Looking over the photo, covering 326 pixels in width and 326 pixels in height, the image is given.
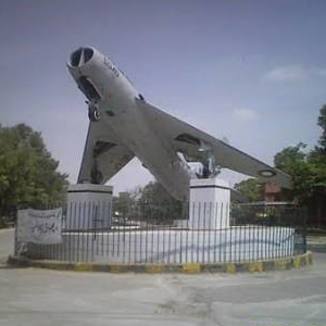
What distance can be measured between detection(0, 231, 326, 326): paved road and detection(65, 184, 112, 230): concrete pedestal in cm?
552

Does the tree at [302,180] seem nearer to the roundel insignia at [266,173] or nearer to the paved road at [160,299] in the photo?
the roundel insignia at [266,173]

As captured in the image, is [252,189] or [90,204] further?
[252,189]

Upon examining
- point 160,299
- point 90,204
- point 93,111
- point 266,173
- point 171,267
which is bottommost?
point 160,299

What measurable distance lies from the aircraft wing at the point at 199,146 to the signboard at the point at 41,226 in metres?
6.15

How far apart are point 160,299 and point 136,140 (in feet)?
39.6

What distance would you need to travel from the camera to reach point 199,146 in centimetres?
2394

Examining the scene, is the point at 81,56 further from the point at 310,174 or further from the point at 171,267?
the point at 310,174

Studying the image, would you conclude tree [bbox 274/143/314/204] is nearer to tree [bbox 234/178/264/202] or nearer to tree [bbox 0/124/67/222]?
tree [bbox 0/124/67/222]

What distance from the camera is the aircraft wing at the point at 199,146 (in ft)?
74.9

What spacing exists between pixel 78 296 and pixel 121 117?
446 inches

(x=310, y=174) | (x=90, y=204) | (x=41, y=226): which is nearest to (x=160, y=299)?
(x=41, y=226)

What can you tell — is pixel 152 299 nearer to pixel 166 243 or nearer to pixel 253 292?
pixel 253 292

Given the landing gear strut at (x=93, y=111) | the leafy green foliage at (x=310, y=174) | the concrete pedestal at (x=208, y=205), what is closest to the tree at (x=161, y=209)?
the concrete pedestal at (x=208, y=205)

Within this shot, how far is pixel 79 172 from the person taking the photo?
84.2ft
